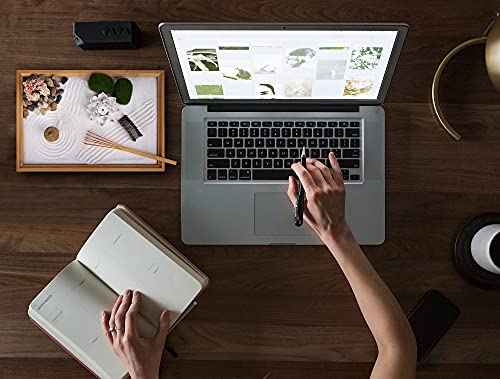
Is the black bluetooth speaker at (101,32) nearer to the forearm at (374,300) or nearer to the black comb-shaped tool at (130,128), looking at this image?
the black comb-shaped tool at (130,128)

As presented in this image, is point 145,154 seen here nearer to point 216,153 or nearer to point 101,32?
point 216,153

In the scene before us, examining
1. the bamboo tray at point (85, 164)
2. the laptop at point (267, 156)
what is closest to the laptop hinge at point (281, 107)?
the laptop at point (267, 156)

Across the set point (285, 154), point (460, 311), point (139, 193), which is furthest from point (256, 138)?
point (460, 311)

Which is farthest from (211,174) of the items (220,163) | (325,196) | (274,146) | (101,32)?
(101,32)

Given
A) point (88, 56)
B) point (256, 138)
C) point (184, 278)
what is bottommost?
point (184, 278)

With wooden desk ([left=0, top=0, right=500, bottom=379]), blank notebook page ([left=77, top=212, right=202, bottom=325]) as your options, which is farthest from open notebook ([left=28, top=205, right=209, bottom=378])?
wooden desk ([left=0, top=0, right=500, bottom=379])

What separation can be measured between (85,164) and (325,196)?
18.3 inches

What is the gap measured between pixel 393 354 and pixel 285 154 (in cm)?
40

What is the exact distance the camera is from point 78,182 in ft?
3.84

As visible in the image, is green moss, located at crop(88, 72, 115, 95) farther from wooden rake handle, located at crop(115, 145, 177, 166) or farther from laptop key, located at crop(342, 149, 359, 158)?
laptop key, located at crop(342, 149, 359, 158)

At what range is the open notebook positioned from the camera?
3.43 ft

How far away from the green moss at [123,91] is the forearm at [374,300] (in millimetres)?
470

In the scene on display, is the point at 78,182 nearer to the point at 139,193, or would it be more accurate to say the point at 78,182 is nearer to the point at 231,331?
the point at 139,193

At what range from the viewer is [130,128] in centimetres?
116
